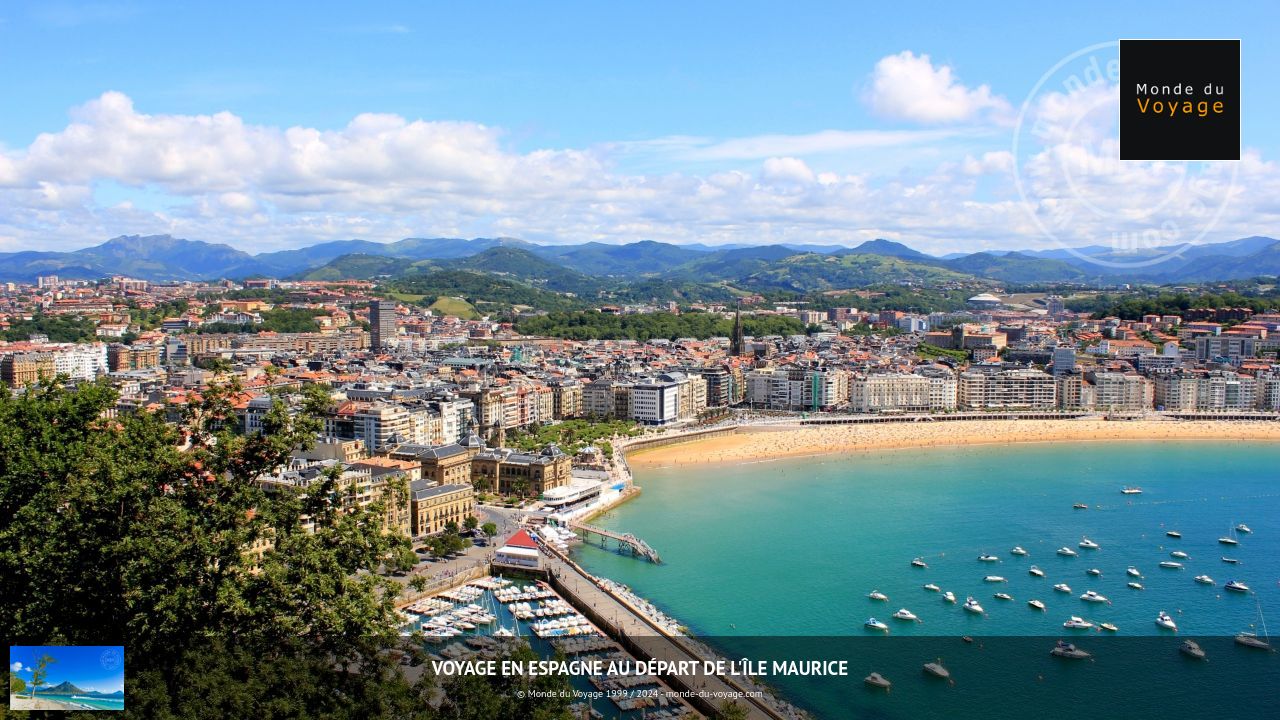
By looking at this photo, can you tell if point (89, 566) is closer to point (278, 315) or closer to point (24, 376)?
point (24, 376)

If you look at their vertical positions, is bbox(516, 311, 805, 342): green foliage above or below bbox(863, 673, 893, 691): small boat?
above

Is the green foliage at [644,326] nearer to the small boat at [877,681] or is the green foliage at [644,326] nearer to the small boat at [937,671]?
the small boat at [937,671]

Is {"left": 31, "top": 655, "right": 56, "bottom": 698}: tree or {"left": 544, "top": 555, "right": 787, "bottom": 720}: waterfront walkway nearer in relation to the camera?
{"left": 31, "top": 655, "right": 56, "bottom": 698}: tree

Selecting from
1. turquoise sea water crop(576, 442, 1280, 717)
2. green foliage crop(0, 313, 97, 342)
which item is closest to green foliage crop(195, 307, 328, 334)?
green foliage crop(0, 313, 97, 342)

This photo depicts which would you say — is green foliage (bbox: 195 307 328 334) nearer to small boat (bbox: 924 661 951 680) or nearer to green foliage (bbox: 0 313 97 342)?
green foliage (bbox: 0 313 97 342)

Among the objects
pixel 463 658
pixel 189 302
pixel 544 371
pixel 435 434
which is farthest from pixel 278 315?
pixel 463 658

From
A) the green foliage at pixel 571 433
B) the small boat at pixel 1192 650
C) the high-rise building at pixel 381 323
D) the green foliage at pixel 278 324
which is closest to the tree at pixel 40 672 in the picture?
the small boat at pixel 1192 650

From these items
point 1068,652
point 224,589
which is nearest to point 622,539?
point 1068,652
